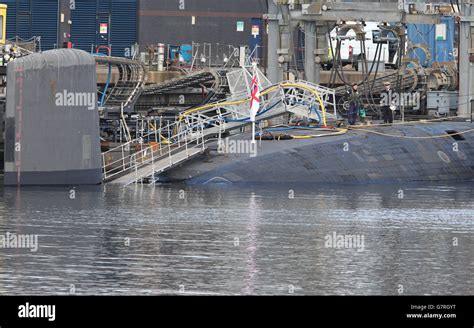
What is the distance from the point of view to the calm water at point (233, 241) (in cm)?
2798

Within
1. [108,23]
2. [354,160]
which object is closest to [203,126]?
[354,160]

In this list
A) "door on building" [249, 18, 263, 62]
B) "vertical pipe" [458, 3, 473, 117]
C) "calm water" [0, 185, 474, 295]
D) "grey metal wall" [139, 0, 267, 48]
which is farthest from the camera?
"grey metal wall" [139, 0, 267, 48]

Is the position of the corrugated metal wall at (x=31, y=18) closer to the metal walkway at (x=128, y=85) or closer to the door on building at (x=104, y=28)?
the door on building at (x=104, y=28)

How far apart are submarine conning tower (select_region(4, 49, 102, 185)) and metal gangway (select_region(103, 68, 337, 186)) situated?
2.17 meters

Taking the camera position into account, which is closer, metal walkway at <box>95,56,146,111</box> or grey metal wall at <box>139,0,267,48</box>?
metal walkway at <box>95,56,146,111</box>

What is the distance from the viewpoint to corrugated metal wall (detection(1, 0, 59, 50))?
87125 millimetres

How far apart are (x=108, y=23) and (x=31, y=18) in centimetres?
484

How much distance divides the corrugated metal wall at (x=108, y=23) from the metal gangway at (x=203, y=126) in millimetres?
29231

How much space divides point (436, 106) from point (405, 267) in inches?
1449

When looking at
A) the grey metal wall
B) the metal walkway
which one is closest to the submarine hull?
the metal walkway

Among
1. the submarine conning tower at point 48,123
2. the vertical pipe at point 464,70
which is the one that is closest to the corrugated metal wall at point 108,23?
the vertical pipe at point 464,70

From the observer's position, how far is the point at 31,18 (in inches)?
3440

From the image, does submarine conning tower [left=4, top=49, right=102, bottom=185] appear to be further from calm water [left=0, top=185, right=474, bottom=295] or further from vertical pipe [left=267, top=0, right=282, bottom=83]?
vertical pipe [left=267, top=0, right=282, bottom=83]
